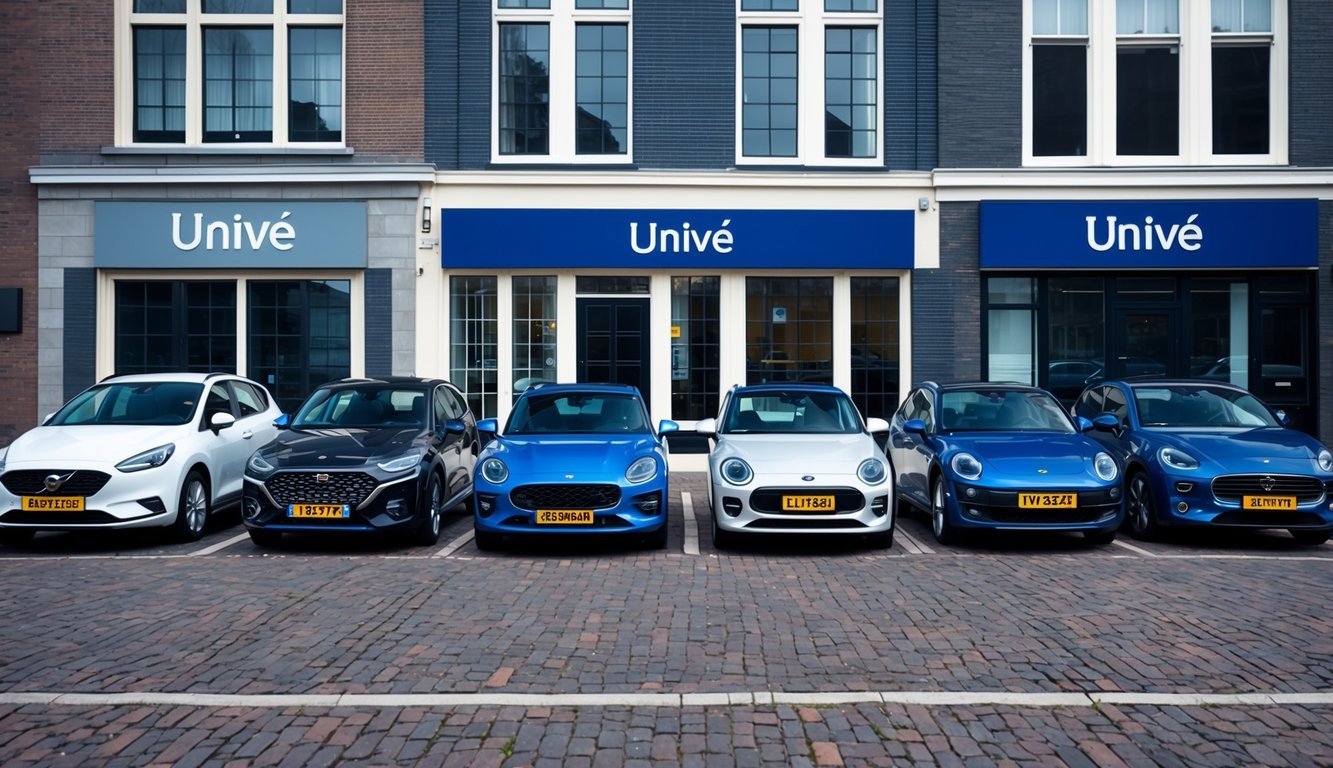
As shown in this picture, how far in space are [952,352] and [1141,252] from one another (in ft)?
11.1

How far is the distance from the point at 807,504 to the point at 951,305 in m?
8.35

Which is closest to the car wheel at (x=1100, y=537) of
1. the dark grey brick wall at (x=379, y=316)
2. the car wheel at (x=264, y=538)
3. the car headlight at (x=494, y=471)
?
the car headlight at (x=494, y=471)

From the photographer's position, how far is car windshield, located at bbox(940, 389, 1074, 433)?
1175 centimetres

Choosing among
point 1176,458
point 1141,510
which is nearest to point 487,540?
point 1141,510

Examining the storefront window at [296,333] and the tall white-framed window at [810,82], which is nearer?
the storefront window at [296,333]

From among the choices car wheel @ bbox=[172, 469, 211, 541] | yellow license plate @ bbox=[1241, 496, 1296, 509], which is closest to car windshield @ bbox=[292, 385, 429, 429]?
car wheel @ bbox=[172, 469, 211, 541]

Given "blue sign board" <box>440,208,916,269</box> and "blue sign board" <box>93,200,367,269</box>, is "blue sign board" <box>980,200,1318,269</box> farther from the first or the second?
"blue sign board" <box>93,200,367,269</box>

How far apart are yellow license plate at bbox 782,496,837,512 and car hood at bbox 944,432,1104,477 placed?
165 cm

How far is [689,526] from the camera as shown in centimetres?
1204

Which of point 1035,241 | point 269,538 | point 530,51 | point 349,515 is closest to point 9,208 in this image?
point 530,51

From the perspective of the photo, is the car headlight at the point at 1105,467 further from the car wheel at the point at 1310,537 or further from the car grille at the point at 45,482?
the car grille at the point at 45,482

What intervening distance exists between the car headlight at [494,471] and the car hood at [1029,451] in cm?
445

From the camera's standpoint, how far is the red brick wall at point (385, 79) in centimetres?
1730

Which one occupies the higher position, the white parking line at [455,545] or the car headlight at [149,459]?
the car headlight at [149,459]
